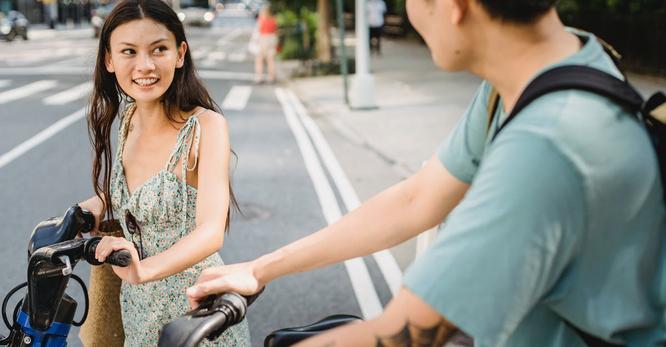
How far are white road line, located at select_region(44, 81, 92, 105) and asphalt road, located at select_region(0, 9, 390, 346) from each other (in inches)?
0.9

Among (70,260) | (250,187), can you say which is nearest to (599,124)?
(70,260)

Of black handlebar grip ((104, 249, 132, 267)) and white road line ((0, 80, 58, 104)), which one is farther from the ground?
black handlebar grip ((104, 249, 132, 267))

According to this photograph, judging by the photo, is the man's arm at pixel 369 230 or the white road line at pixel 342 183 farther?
the white road line at pixel 342 183

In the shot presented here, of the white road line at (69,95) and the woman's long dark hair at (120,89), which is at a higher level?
the woman's long dark hair at (120,89)

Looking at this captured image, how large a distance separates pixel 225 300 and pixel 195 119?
3.56ft

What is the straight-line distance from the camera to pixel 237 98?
57.5 ft

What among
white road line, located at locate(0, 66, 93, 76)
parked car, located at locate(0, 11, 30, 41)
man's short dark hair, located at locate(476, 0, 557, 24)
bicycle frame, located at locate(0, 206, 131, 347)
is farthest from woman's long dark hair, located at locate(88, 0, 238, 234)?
parked car, located at locate(0, 11, 30, 41)

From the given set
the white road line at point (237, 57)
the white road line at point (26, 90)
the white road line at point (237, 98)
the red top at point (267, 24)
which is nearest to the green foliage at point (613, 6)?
the red top at point (267, 24)

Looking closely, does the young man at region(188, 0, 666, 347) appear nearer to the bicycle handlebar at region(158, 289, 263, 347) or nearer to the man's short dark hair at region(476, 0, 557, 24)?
the man's short dark hair at region(476, 0, 557, 24)

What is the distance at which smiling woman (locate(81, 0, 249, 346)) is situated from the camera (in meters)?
2.39

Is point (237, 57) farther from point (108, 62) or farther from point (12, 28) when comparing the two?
point (108, 62)

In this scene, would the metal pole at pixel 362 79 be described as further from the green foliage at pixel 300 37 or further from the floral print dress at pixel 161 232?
the floral print dress at pixel 161 232

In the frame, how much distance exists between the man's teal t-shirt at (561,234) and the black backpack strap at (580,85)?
0.04 ft

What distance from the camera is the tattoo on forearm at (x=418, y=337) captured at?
1.15 m
